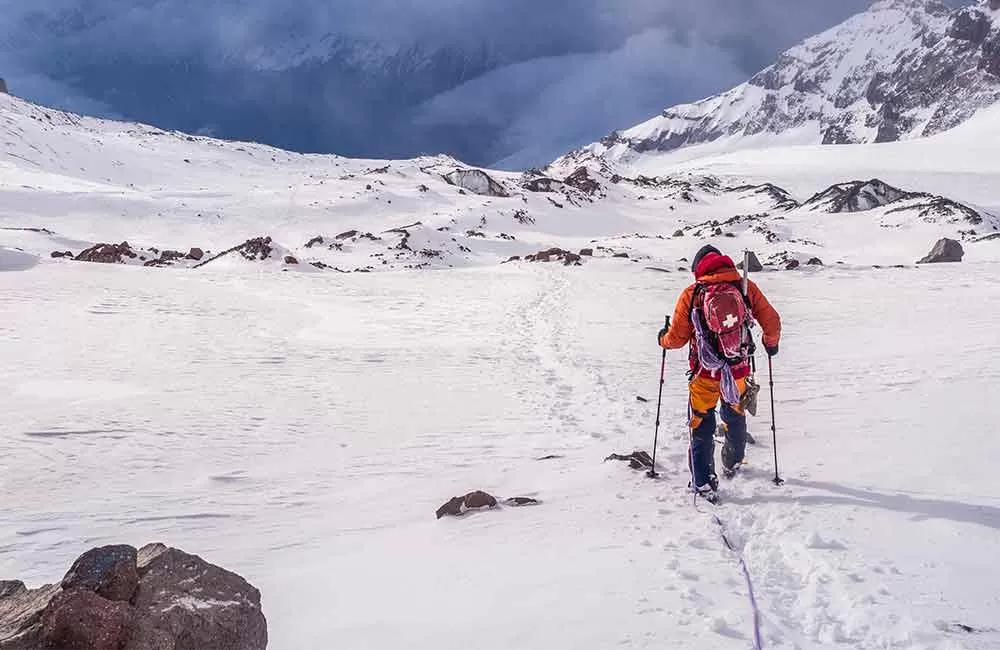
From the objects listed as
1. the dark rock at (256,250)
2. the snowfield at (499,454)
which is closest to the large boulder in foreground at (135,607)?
the snowfield at (499,454)

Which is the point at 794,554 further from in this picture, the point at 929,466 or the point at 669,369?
the point at 669,369

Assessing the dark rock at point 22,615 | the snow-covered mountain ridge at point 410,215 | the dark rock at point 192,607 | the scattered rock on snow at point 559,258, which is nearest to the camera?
the dark rock at point 22,615

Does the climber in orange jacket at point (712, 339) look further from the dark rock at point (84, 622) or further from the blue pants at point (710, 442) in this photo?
the dark rock at point (84, 622)

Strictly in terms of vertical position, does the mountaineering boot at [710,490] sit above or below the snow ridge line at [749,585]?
above

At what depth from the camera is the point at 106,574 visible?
10.1ft

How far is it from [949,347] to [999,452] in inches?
272

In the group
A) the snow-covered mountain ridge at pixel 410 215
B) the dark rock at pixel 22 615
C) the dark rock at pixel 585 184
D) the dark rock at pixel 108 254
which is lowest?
the dark rock at pixel 22 615

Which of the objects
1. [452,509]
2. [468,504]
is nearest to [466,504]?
[468,504]

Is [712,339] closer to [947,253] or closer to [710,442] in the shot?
[710,442]

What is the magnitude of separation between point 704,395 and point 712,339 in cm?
52

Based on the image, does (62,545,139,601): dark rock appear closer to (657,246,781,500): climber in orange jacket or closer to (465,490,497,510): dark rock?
(465,490,497,510): dark rock

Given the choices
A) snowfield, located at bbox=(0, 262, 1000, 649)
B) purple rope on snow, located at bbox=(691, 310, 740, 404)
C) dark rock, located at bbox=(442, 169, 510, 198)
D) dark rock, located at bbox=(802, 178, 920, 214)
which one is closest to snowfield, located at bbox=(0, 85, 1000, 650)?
snowfield, located at bbox=(0, 262, 1000, 649)

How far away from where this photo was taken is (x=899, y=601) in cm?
370

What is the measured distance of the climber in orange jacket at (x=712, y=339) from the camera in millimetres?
5621
